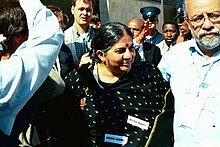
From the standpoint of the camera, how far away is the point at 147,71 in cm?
248

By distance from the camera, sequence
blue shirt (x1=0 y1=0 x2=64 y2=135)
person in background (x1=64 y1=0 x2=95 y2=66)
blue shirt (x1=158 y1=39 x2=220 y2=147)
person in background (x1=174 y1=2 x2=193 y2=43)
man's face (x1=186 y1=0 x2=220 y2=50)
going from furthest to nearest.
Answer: person in background (x1=174 y1=2 x2=193 y2=43) → person in background (x1=64 y1=0 x2=95 y2=66) → man's face (x1=186 y1=0 x2=220 y2=50) → blue shirt (x1=158 y1=39 x2=220 y2=147) → blue shirt (x1=0 y1=0 x2=64 y2=135)

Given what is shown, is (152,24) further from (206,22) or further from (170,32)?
(206,22)

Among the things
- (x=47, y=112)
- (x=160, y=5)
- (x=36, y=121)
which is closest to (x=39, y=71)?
(x=36, y=121)

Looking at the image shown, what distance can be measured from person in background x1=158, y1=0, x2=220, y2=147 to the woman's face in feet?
1.02

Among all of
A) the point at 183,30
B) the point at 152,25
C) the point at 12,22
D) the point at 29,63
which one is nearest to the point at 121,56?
the point at 12,22

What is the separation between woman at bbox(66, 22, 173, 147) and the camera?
237cm

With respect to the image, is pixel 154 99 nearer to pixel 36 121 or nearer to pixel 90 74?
pixel 90 74

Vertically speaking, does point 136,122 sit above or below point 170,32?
below

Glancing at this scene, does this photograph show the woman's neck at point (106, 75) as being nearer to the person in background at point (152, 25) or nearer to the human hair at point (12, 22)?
the human hair at point (12, 22)

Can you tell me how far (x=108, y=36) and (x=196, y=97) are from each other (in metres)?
0.78

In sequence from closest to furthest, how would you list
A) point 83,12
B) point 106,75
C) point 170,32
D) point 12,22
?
point 12,22, point 106,75, point 83,12, point 170,32

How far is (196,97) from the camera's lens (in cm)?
199

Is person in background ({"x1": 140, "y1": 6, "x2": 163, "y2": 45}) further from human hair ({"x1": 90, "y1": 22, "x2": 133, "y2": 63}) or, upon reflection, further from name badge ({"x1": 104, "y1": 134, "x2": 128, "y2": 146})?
name badge ({"x1": 104, "y1": 134, "x2": 128, "y2": 146})

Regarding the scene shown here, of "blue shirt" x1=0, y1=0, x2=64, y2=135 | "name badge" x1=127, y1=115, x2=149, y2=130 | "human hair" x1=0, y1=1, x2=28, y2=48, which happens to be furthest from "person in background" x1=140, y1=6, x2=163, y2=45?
"blue shirt" x1=0, y1=0, x2=64, y2=135
